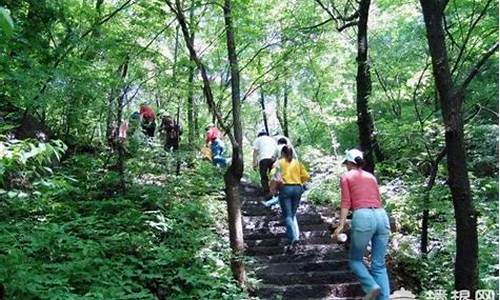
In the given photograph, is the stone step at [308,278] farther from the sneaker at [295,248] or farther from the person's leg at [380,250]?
the person's leg at [380,250]

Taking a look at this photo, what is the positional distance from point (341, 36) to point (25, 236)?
373 inches

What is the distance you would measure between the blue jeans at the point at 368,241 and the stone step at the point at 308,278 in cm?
160

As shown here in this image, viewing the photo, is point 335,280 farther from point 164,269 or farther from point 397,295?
point 164,269

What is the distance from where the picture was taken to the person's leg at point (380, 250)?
547cm

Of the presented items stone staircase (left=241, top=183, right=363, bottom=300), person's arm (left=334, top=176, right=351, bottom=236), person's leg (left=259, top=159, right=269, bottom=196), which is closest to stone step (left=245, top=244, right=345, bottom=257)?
stone staircase (left=241, top=183, right=363, bottom=300)

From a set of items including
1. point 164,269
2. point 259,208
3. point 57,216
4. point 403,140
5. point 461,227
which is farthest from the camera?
point 259,208

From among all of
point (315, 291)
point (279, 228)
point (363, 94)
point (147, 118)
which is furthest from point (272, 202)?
point (147, 118)

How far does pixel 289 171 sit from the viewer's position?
7.99 meters

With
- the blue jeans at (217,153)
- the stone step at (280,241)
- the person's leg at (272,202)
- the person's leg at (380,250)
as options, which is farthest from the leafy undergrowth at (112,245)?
the blue jeans at (217,153)

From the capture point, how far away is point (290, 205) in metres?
8.01

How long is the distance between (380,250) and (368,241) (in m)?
0.19

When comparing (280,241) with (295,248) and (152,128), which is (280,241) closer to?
(295,248)

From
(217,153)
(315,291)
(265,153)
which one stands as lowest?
(315,291)

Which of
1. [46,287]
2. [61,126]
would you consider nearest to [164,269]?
[46,287]
